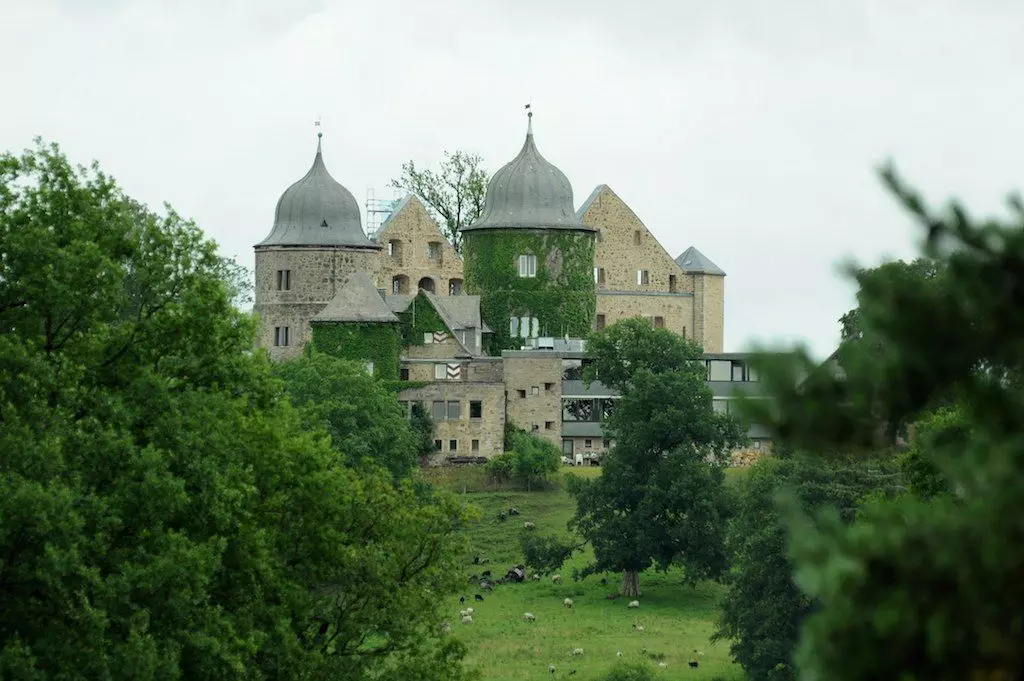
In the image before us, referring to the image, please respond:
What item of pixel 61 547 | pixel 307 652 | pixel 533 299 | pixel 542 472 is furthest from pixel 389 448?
pixel 61 547

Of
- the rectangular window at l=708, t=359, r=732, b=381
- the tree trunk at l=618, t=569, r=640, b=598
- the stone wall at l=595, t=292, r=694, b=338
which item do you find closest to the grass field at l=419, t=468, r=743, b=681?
the tree trunk at l=618, t=569, r=640, b=598

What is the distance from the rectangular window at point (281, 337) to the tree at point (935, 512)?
79038 millimetres

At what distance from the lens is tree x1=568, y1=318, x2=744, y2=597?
6338 centimetres

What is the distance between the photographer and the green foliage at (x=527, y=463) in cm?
7669

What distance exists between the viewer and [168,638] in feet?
82.9

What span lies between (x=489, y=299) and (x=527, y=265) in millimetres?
2104

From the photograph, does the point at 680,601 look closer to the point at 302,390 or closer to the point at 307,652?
the point at 302,390

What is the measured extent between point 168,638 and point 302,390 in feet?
146

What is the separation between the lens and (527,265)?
292ft

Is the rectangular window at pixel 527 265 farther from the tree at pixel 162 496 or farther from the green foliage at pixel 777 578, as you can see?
the tree at pixel 162 496

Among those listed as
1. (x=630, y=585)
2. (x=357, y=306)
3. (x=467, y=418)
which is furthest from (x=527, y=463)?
(x=630, y=585)

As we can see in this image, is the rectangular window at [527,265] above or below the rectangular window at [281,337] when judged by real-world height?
above

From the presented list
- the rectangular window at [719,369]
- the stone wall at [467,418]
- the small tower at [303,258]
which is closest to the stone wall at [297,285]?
the small tower at [303,258]

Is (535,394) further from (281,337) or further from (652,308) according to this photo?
(652,308)
